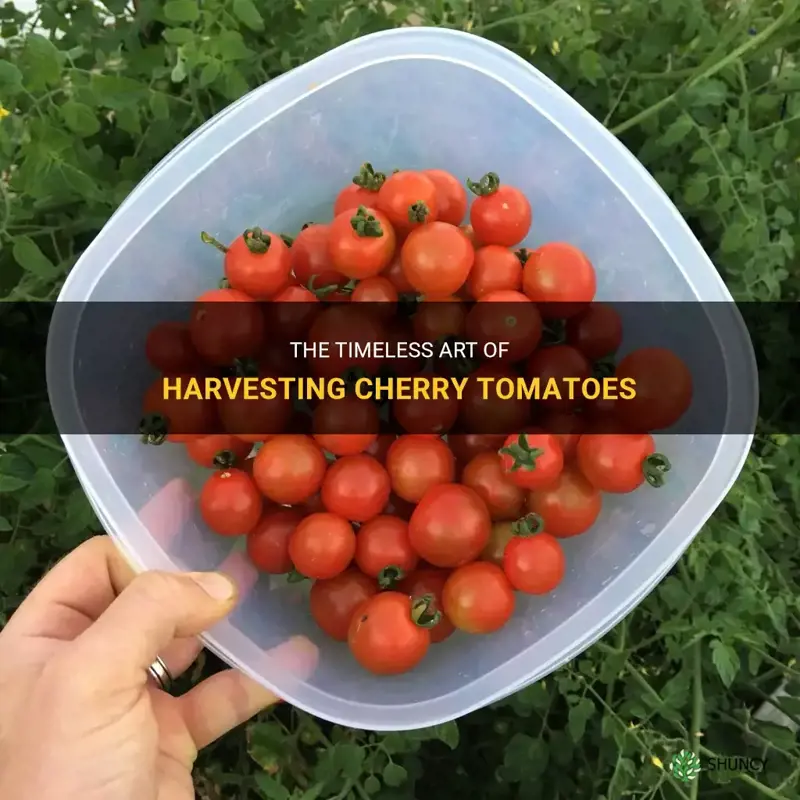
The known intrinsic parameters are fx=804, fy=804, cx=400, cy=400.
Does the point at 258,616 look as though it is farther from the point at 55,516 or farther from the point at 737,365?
the point at 737,365

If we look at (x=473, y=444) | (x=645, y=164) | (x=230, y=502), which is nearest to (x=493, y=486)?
(x=473, y=444)

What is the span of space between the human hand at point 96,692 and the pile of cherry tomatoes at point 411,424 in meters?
0.13

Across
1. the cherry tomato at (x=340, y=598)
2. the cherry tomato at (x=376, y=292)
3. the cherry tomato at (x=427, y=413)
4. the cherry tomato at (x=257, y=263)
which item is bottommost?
the cherry tomato at (x=340, y=598)

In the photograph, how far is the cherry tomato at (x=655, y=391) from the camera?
83 cm

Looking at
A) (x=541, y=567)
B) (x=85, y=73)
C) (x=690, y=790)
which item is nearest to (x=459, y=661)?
(x=541, y=567)

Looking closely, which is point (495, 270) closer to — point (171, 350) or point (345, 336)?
point (345, 336)

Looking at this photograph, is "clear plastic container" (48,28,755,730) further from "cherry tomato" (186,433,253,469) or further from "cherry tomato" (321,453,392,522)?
"cherry tomato" (321,453,392,522)

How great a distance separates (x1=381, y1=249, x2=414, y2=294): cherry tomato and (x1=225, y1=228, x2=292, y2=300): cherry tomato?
0.37 ft

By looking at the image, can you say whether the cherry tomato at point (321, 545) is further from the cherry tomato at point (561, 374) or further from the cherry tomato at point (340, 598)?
the cherry tomato at point (561, 374)

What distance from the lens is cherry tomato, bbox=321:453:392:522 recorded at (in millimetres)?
832

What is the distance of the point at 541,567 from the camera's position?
80 cm

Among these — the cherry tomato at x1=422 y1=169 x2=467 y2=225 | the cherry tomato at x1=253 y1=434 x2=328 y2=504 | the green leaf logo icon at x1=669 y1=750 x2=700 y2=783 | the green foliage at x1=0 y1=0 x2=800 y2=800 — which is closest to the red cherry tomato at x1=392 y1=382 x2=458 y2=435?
the cherry tomato at x1=253 y1=434 x2=328 y2=504

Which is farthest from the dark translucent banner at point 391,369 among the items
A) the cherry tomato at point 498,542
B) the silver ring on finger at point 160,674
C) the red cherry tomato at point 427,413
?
the silver ring on finger at point 160,674

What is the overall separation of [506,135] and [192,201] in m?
0.38
